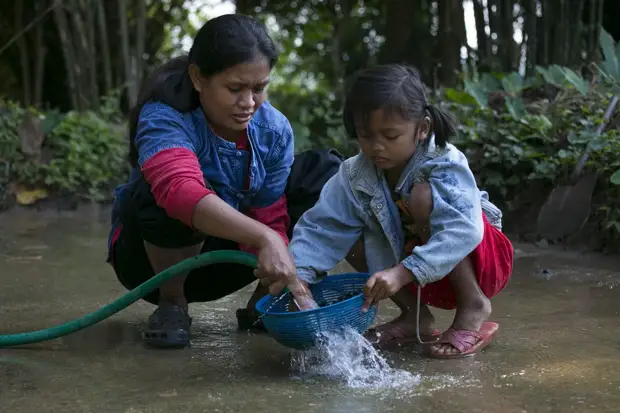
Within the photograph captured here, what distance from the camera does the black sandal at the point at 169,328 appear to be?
2590 millimetres

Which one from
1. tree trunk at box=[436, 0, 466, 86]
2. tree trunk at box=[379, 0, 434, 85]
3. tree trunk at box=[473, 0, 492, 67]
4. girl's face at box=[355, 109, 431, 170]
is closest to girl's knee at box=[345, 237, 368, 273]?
girl's face at box=[355, 109, 431, 170]

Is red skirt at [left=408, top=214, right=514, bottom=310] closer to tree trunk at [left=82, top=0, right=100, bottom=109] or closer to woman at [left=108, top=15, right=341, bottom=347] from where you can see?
woman at [left=108, top=15, right=341, bottom=347]

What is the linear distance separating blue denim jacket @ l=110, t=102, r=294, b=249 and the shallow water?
42cm

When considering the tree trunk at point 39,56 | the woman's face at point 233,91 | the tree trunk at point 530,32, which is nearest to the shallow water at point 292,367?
the woman's face at point 233,91

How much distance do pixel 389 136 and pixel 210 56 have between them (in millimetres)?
514

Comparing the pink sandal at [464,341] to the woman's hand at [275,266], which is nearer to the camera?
the woman's hand at [275,266]

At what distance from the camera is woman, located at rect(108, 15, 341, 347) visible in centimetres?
238

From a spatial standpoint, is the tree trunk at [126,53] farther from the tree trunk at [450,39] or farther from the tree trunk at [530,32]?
the tree trunk at [530,32]

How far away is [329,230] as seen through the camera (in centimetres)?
261

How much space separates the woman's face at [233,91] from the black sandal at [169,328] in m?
0.55

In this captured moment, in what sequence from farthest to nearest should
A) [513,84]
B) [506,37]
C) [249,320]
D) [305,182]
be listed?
[506,37] → [513,84] → [305,182] → [249,320]

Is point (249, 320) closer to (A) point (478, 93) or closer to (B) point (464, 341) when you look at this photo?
(B) point (464, 341)

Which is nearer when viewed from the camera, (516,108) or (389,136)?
(389,136)

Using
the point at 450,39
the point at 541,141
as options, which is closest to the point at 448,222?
the point at 541,141
